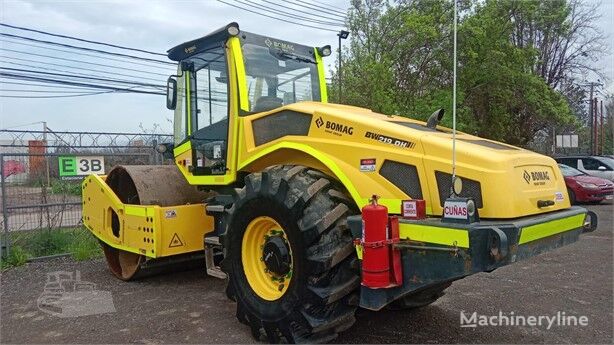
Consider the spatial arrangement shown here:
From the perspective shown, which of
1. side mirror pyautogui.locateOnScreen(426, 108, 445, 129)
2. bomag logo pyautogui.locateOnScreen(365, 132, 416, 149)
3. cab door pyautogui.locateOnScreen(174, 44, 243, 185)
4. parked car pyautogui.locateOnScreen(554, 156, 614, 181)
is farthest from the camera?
parked car pyautogui.locateOnScreen(554, 156, 614, 181)

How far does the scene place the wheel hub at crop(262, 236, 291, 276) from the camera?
4.28 m

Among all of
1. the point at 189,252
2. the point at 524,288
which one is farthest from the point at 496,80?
the point at 189,252

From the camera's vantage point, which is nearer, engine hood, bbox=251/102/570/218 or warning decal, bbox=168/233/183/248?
engine hood, bbox=251/102/570/218

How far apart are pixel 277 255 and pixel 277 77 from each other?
228cm

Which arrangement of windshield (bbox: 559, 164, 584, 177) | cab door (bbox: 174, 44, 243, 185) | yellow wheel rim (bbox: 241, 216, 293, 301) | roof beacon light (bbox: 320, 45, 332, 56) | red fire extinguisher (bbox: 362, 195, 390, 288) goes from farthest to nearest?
1. windshield (bbox: 559, 164, 584, 177)
2. roof beacon light (bbox: 320, 45, 332, 56)
3. cab door (bbox: 174, 44, 243, 185)
4. yellow wheel rim (bbox: 241, 216, 293, 301)
5. red fire extinguisher (bbox: 362, 195, 390, 288)

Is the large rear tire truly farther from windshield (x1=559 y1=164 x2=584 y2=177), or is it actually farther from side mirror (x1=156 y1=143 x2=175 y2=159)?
windshield (x1=559 y1=164 x2=584 y2=177)

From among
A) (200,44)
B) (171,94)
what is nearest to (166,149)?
(171,94)

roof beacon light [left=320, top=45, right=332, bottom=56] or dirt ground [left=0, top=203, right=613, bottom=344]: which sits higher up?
roof beacon light [left=320, top=45, right=332, bottom=56]

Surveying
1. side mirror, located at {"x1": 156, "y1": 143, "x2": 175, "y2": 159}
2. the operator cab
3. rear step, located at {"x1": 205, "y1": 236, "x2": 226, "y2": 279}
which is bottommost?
rear step, located at {"x1": 205, "y1": 236, "x2": 226, "y2": 279}

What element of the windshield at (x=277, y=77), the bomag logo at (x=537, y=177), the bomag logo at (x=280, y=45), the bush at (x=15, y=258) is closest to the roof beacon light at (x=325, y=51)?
the windshield at (x=277, y=77)

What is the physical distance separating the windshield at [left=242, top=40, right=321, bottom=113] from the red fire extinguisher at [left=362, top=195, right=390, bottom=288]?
222 cm

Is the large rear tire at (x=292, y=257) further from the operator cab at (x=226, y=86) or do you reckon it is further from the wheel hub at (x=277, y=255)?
the operator cab at (x=226, y=86)

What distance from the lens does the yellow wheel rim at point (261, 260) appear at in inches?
173

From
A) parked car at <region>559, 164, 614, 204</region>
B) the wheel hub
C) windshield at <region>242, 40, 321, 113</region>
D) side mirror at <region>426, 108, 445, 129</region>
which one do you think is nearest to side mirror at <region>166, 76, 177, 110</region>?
windshield at <region>242, 40, 321, 113</region>
